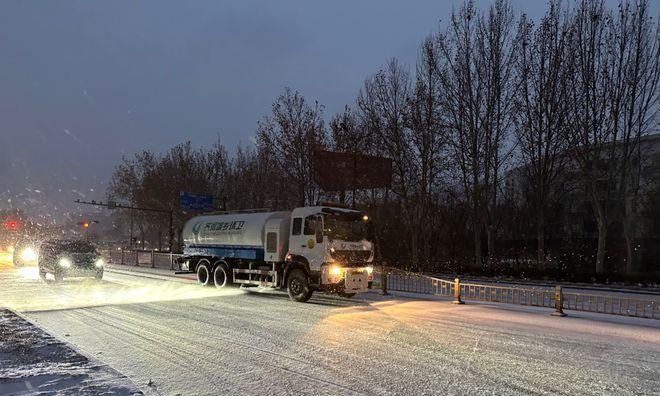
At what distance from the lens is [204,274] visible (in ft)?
67.2

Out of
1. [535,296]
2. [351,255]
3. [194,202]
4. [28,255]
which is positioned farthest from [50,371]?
[194,202]

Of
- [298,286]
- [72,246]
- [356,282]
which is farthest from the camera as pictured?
[72,246]

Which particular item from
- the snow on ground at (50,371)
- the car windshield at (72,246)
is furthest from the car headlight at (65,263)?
the snow on ground at (50,371)

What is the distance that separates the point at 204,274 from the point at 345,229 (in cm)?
836

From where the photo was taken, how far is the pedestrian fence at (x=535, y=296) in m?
12.8

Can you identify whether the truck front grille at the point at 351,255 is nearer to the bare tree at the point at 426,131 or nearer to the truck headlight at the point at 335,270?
the truck headlight at the point at 335,270

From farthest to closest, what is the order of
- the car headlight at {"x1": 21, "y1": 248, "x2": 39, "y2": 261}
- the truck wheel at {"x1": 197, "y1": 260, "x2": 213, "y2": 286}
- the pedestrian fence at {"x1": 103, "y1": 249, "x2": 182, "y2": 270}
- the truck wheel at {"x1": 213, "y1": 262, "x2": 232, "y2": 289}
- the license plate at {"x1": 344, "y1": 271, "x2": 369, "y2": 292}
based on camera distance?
the car headlight at {"x1": 21, "y1": 248, "x2": 39, "y2": 261} → the pedestrian fence at {"x1": 103, "y1": 249, "x2": 182, "y2": 270} → the truck wheel at {"x1": 197, "y1": 260, "x2": 213, "y2": 286} → the truck wheel at {"x1": 213, "y1": 262, "x2": 232, "y2": 289} → the license plate at {"x1": 344, "y1": 271, "x2": 369, "y2": 292}

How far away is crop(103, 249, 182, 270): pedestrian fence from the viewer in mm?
31880

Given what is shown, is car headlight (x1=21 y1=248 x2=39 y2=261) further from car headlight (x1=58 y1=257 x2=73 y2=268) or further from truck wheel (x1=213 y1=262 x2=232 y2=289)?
truck wheel (x1=213 y1=262 x2=232 y2=289)

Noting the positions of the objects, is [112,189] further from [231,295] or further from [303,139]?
[231,295]

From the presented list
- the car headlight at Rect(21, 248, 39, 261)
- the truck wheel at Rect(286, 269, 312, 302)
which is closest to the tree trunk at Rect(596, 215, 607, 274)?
the truck wheel at Rect(286, 269, 312, 302)

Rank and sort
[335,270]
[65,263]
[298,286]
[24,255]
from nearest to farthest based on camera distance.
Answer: [335,270], [298,286], [65,263], [24,255]

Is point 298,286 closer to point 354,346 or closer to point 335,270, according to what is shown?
point 335,270

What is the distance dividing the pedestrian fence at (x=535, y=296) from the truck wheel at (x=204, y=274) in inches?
294
